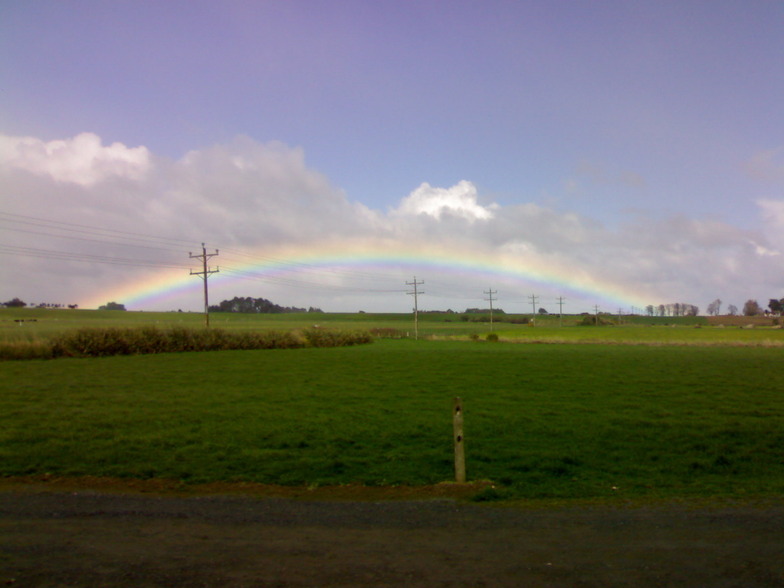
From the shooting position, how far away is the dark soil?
16.9 ft

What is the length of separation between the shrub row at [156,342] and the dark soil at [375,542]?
38.3 meters

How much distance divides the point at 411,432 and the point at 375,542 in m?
7.38

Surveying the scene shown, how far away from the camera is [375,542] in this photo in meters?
6.14

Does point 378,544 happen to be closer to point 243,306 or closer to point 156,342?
point 156,342

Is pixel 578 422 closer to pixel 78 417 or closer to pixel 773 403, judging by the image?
pixel 773 403

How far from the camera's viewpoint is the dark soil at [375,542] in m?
5.15

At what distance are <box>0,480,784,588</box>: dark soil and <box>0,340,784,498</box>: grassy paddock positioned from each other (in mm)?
1344

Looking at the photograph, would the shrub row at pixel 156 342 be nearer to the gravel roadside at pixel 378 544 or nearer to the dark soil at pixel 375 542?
the dark soil at pixel 375 542

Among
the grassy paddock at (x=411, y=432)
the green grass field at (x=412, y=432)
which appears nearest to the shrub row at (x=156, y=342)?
the green grass field at (x=412, y=432)

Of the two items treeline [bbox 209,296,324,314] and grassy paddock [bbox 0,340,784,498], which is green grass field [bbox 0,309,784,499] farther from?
treeline [bbox 209,296,324,314]

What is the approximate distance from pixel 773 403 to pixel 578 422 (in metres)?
7.22

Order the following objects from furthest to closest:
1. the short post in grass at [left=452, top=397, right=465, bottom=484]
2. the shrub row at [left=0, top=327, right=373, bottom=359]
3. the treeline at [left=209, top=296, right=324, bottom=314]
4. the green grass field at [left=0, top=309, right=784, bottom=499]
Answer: the treeline at [left=209, top=296, right=324, bottom=314] → the shrub row at [left=0, top=327, right=373, bottom=359] → the green grass field at [left=0, top=309, right=784, bottom=499] → the short post in grass at [left=452, top=397, right=465, bottom=484]

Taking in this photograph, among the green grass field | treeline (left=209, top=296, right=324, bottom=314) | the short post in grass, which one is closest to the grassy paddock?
the green grass field

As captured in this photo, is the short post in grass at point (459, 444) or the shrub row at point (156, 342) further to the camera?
the shrub row at point (156, 342)
